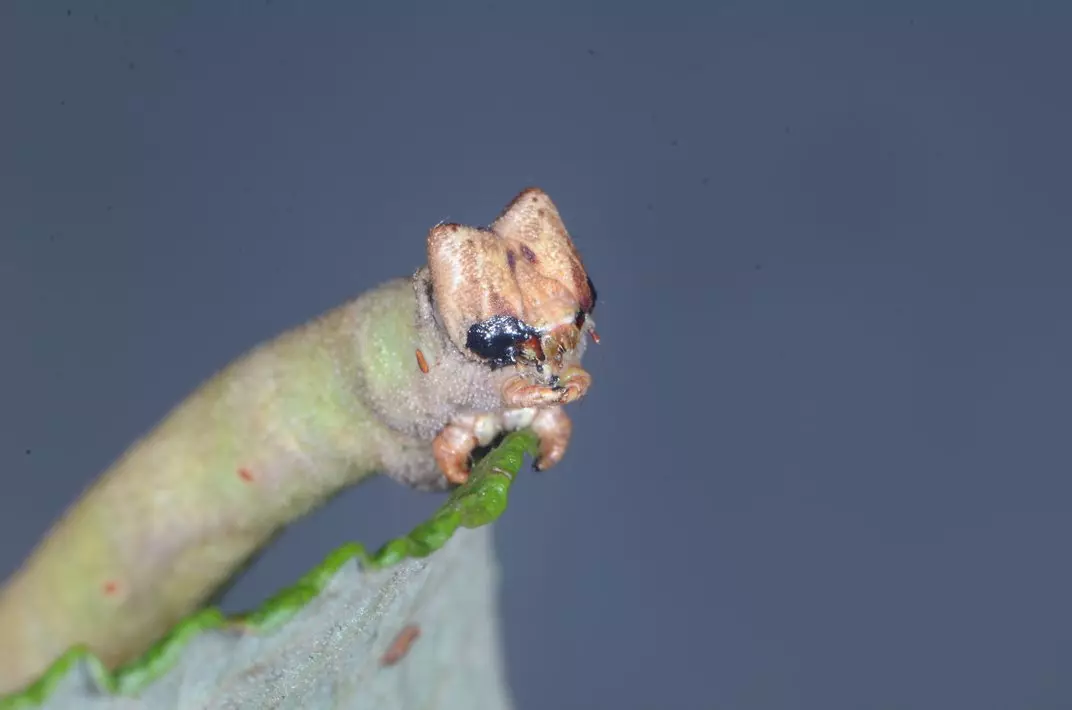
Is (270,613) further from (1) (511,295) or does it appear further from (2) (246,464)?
(2) (246,464)

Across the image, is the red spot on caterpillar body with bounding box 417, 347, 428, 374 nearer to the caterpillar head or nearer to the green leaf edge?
the caterpillar head

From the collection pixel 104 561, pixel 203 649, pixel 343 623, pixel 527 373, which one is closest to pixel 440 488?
pixel 527 373

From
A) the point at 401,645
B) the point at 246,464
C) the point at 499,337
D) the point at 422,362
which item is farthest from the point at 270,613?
the point at 246,464

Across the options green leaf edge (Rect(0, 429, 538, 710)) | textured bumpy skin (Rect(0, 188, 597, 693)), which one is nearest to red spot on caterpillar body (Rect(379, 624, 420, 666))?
green leaf edge (Rect(0, 429, 538, 710))

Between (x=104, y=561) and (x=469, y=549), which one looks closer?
(x=469, y=549)

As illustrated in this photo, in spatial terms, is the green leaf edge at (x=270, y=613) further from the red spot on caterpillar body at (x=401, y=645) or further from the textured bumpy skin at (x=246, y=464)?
the textured bumpy skin at (x=246, y=464)

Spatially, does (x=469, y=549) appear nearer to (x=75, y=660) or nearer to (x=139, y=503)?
(x=139, y=503)

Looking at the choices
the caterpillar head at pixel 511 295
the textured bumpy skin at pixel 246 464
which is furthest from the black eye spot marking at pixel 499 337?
the textured bumpy skin at pixel 246 464
